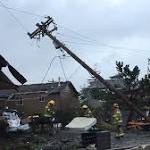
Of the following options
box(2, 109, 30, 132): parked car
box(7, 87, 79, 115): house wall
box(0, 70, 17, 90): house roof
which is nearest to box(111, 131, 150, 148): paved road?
box(2, 109, 30, 132): parked car

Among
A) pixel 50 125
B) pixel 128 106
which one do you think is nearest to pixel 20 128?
pixel 50 125

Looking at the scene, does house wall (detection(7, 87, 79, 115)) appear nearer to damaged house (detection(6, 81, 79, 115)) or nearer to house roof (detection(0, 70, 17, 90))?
damaged house (detection(6, 81, 79, 115))

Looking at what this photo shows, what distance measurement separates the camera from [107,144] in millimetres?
23328

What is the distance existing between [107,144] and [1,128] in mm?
5036

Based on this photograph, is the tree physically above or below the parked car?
above

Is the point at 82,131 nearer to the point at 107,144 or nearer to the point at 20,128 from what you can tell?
the point at 107,144

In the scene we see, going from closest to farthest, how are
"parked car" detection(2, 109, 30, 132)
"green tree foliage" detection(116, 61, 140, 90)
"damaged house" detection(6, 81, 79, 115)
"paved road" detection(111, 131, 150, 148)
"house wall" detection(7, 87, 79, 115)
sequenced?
"paved road" detection(111, 131, 150, 148), "parked car" detection(2, 109, 30, 132), "green tree foliage" detection(116, 61, 140, 90), "house wall" detection(7, 87, 79, 115), "damaged house" detection(6, 81, 79, 115)

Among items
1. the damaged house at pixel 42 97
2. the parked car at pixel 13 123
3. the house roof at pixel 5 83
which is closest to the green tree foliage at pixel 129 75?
the parked car at pixel 13 123

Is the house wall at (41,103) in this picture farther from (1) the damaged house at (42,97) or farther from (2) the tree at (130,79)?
(2) the tree at (130,79)

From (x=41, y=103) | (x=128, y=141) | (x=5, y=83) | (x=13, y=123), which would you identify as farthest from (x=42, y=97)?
(x=5, y=83)

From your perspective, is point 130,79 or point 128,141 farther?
point 130,79

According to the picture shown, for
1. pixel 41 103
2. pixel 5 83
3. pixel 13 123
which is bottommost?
pixel 13 123

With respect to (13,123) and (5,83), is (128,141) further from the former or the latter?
(5,83)

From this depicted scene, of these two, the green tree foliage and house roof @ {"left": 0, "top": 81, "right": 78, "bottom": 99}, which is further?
house roof @ {"left": 0, "top": 81, "right": 78, "bottom": 99}
